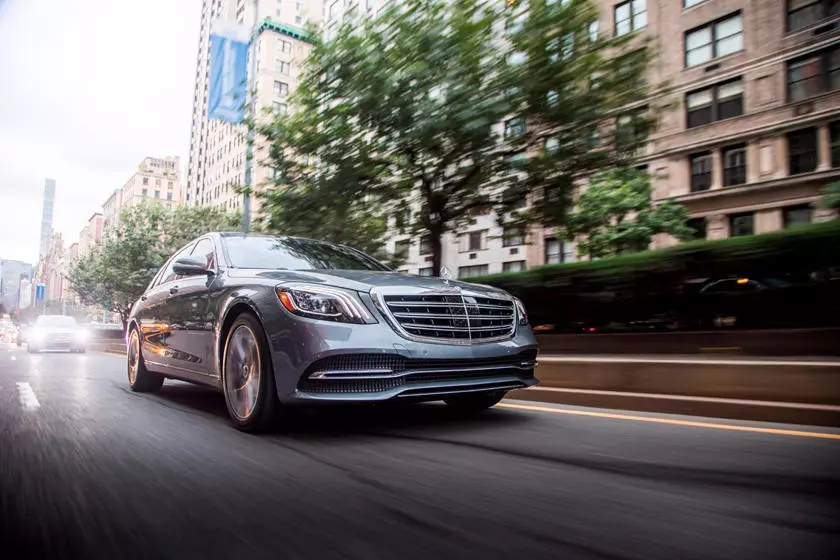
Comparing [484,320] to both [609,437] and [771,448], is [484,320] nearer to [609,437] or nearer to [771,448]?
[609,437]

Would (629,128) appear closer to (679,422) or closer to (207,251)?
(679,422)

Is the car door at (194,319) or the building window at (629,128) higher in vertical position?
the building window at (629,128)

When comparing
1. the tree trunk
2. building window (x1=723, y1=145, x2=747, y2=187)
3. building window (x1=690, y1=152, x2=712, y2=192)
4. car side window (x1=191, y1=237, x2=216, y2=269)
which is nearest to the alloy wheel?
car side window (x1=191, y1=237, x2=216, y2=269)

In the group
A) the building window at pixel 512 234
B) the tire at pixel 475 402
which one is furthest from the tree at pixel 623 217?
the tire at pixel 475 402

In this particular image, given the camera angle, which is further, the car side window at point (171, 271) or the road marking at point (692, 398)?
the car side window at point (171, 271)

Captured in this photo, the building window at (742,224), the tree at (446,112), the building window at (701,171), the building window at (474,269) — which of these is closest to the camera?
the tree at (446,112)

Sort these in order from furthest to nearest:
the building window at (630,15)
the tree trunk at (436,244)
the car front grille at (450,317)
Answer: the building window at (630,15), the tree trunk at (436,244), the car front grille at (450,317)

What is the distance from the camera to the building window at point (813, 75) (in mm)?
23656

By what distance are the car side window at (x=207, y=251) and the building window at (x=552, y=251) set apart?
90.8ft

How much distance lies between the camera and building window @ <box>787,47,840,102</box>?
77.6ft

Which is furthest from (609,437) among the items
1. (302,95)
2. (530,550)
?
(302,95)

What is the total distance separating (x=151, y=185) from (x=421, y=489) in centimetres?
14035

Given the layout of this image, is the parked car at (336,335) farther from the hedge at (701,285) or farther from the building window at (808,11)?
the building window at (808,11)

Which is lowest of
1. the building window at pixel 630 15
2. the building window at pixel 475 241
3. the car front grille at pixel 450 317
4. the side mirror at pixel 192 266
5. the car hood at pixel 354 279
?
the car front grille at pixel 450 317
